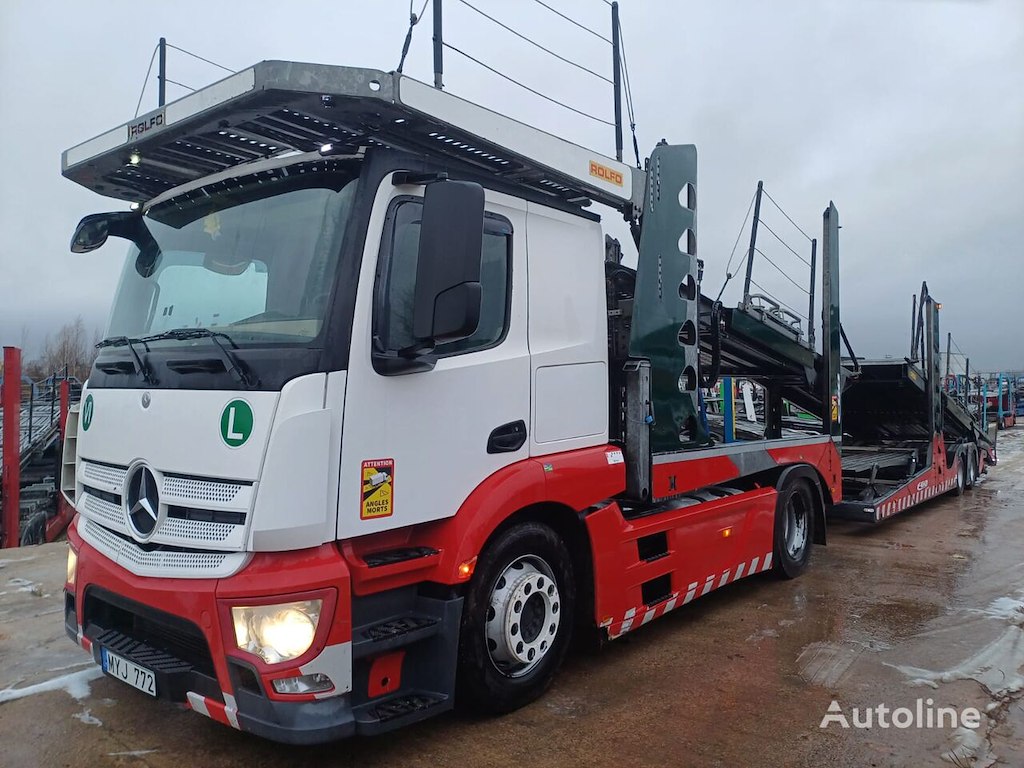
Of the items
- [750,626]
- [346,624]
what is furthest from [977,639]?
[346,624]

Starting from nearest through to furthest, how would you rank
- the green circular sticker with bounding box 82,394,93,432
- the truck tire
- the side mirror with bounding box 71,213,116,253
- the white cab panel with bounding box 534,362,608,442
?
the green circular sticker with bounding box 82,394,93,432 < the white cab panel with bounding box 534,362,608,442 < the side mirror with bounding box 71,213,116,253 < the truck tire

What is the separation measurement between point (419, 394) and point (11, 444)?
8.14 metres

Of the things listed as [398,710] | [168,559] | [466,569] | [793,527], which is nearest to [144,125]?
[168,559]

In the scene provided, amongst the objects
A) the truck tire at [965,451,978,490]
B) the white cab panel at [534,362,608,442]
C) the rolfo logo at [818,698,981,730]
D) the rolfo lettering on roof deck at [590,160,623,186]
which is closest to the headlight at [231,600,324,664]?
the white cab panel at [534,362,608,442]

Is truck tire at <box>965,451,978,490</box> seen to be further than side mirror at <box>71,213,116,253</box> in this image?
Yes

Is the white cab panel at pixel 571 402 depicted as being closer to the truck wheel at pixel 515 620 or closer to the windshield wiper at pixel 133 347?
the truck wheel at pixel 515 620

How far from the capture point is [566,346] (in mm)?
4008

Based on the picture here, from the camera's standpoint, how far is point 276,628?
2748 millimetres

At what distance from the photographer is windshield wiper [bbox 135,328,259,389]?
9.39 feet

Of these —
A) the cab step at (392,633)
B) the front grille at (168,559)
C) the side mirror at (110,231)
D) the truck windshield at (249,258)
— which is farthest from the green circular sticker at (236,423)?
the side mirror at (110,231)

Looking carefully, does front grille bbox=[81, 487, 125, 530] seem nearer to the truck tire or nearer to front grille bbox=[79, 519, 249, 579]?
front grille bbox=[79, 519, 249, 579]

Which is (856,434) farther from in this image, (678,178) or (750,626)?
(678,178)

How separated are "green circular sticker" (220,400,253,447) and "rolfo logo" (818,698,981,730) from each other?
10.0 ft

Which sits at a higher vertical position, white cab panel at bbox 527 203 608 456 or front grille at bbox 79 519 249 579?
white cab panel at bbox 527 203 608 456
